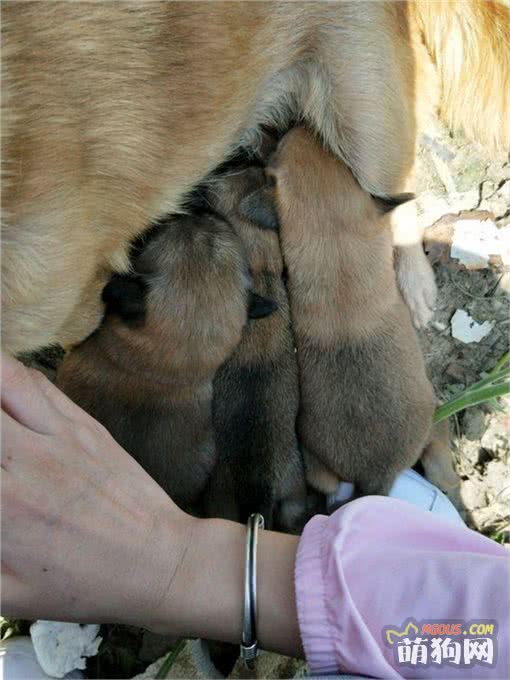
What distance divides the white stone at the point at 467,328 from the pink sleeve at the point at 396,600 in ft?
3.58

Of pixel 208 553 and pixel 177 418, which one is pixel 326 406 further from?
pixel 208 553

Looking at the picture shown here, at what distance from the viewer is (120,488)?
120 cm

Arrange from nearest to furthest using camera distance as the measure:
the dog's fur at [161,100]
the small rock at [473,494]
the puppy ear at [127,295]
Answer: the dog's fur at [161,100], the puppy ear at [127,295], the small rock at [473,494]

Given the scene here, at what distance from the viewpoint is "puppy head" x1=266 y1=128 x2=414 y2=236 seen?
168 cm

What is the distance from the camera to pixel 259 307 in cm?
165

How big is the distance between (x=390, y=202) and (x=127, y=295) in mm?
675

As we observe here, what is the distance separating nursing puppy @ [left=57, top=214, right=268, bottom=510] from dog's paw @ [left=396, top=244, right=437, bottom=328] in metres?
0.60

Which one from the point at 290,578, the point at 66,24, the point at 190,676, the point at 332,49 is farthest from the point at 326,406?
the point at 66,24

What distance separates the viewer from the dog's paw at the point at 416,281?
207 cm

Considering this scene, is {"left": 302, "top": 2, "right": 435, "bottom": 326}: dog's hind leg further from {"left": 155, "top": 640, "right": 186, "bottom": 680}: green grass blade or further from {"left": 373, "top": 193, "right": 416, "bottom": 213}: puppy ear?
{"left": 155, "top": 640, "right": 186, "bottom": 680}: green grass blade

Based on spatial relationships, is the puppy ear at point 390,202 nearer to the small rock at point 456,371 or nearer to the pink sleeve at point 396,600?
the small rock at point 456,371

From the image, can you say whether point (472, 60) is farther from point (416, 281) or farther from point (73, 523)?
point (73, 523)

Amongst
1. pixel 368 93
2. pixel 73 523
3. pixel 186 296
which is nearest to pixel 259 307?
pixel 186 296

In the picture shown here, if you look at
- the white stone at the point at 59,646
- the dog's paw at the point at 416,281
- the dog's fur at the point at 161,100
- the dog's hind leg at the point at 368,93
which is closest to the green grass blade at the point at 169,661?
the white stone at the point at 59,646
